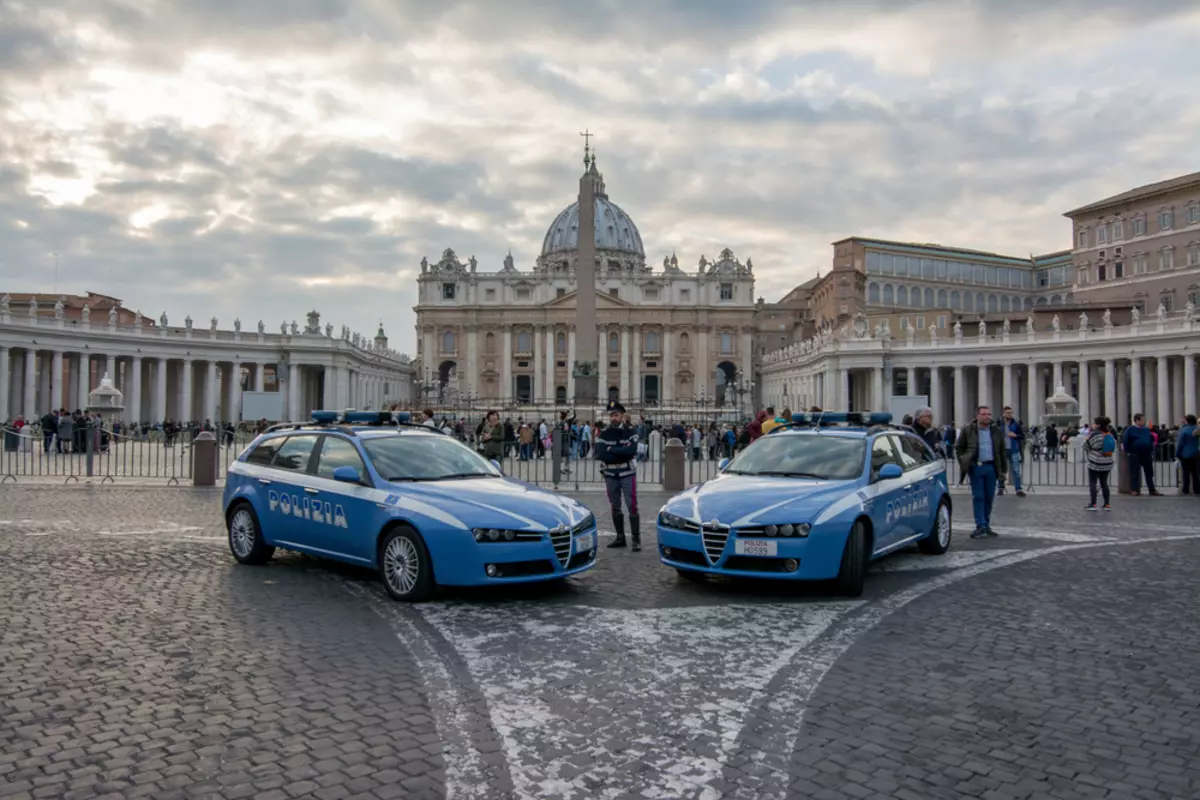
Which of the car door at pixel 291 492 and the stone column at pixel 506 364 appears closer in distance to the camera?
the car door at pixel 291 492

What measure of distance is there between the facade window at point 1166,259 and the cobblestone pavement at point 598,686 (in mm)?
60974

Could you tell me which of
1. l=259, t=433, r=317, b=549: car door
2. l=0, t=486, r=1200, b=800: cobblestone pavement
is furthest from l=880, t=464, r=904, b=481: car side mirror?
l=259, t=433, r=317, b=549: car door

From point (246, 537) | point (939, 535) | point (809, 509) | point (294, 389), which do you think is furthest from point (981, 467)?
point (294, 389)

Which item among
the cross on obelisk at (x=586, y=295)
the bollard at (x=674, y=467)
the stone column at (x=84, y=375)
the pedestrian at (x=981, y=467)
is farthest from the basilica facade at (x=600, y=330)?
the pedestrian at (x=981, y=467)

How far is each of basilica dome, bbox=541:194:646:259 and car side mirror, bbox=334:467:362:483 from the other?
365 ft

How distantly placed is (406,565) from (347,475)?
1.21 m

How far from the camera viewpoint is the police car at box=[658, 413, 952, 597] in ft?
26.2

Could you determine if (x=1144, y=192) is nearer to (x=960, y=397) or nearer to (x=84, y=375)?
(x=960, y=397)

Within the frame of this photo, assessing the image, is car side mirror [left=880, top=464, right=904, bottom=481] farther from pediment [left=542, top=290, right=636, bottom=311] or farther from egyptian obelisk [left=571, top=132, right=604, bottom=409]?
pediment [left=542, top=290, right=636, bottom=311]

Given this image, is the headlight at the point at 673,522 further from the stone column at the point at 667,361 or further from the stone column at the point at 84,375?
the stone column at the point at 667,361

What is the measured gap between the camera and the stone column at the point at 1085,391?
178 feet

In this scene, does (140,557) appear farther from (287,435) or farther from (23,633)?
(23,633)

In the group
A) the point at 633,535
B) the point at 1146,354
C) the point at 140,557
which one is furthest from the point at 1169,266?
the point at 140,557

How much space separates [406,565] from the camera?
26.2 ft
